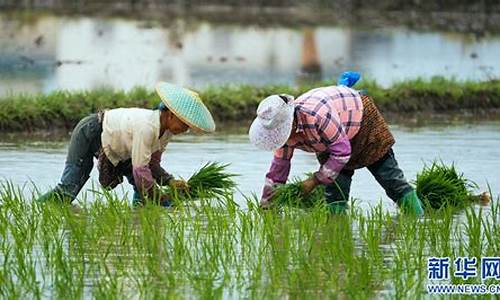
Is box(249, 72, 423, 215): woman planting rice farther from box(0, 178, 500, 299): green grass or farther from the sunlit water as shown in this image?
the sunlit water

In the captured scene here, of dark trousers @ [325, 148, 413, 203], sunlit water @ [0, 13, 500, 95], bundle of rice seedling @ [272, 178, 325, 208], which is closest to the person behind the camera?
bundle of rice seedling @ [272, 178, 325, 208]

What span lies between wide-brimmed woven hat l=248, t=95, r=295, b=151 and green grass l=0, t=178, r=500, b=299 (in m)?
0.36

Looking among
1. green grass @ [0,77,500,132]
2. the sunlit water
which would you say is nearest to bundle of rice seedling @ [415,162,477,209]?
green grass @ [0,77,500,132]

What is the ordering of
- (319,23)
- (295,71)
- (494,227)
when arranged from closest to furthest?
1. (494,227)
2. (295,71)
3. (319,23)

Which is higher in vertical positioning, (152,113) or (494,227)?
(152,113)

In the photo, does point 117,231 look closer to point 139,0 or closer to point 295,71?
point 295,71

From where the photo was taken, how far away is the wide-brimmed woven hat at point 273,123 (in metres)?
6.43

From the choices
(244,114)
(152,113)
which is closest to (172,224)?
(152,113)

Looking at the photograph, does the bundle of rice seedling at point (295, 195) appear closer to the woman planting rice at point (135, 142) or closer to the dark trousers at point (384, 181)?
the dark trousers at point (384, 181)

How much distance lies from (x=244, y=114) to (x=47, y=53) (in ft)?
24.2

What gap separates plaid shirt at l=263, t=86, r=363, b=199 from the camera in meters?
6.61

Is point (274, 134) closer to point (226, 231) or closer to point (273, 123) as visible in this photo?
point (273, 123)

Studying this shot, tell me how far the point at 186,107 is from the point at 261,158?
9.10 feet

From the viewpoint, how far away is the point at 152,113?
6863 millimetres
